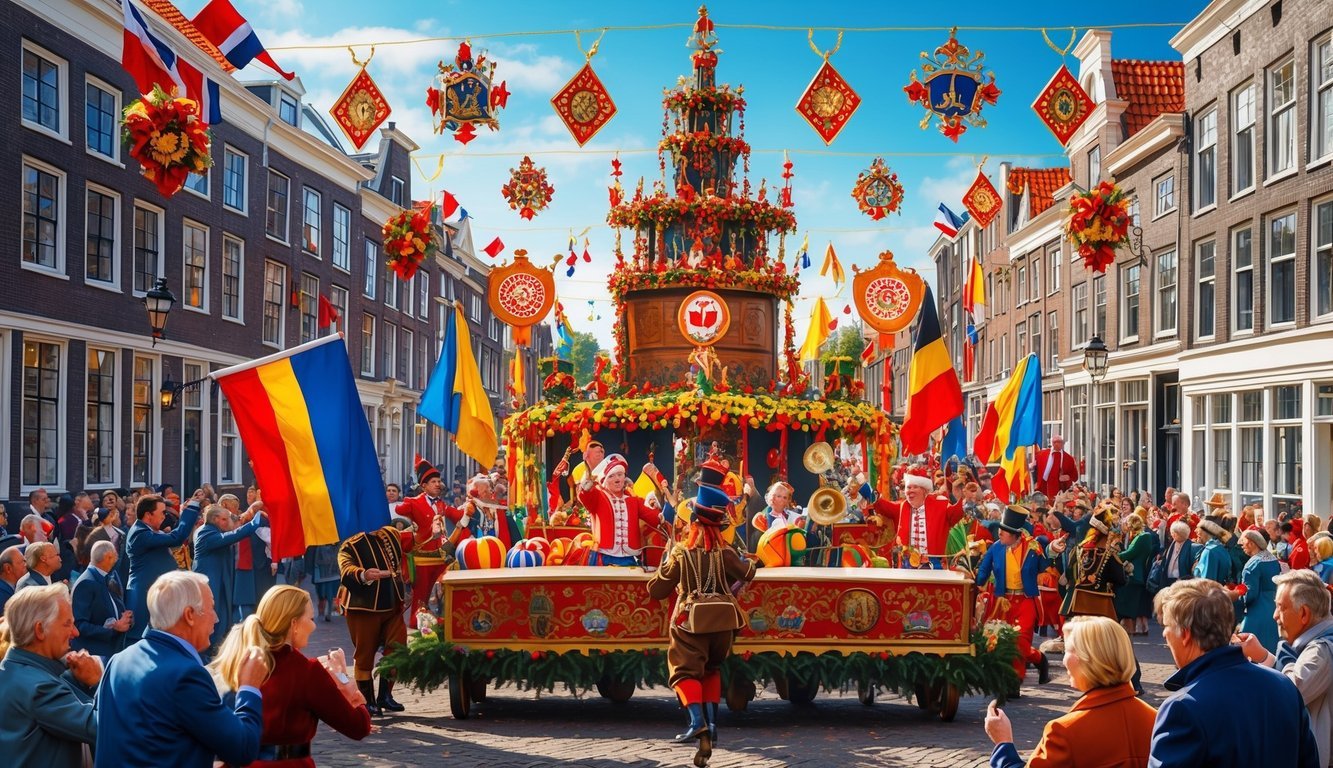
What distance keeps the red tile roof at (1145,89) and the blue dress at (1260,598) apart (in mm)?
25680

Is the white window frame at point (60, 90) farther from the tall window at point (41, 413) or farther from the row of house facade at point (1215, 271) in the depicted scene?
the row of house facade at point (1215, 271)

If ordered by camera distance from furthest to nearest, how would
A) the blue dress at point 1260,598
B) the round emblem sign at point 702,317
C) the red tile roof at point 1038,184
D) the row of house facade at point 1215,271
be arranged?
the red tile roof at point 1038,184
the row of house facade at point 1215,271
the round emblem sign at point 702,317
the blue dress at point 1260,598

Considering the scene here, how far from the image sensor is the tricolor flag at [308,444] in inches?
314

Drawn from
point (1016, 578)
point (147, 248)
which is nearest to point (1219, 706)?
point (1016, 578)

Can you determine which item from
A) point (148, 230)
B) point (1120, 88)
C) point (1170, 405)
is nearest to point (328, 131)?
point (148, 230)

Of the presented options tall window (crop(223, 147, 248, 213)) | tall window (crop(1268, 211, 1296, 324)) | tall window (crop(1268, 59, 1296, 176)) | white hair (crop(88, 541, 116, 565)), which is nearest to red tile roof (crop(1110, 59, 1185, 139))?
tall window (crop(1268, 59, 1296, 176))

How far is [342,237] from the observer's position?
39.5m

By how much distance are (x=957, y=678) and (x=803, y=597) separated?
4.66ft

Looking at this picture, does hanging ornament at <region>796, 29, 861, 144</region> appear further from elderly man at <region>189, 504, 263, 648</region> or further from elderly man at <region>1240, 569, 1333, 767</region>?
elderly man at <region>1240, 569, 1333, 767</region>

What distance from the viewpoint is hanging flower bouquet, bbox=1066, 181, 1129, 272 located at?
57.7ft

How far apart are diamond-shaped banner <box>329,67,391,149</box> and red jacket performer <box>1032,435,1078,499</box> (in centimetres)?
1186

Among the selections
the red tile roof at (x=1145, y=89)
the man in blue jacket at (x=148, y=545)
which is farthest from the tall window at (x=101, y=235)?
the red tile roof at (x=1145, y=89)

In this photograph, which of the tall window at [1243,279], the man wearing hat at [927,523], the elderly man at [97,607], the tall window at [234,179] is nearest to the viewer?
the elderly man at [97,607]

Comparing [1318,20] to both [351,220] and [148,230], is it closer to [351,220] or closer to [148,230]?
[148,230]
